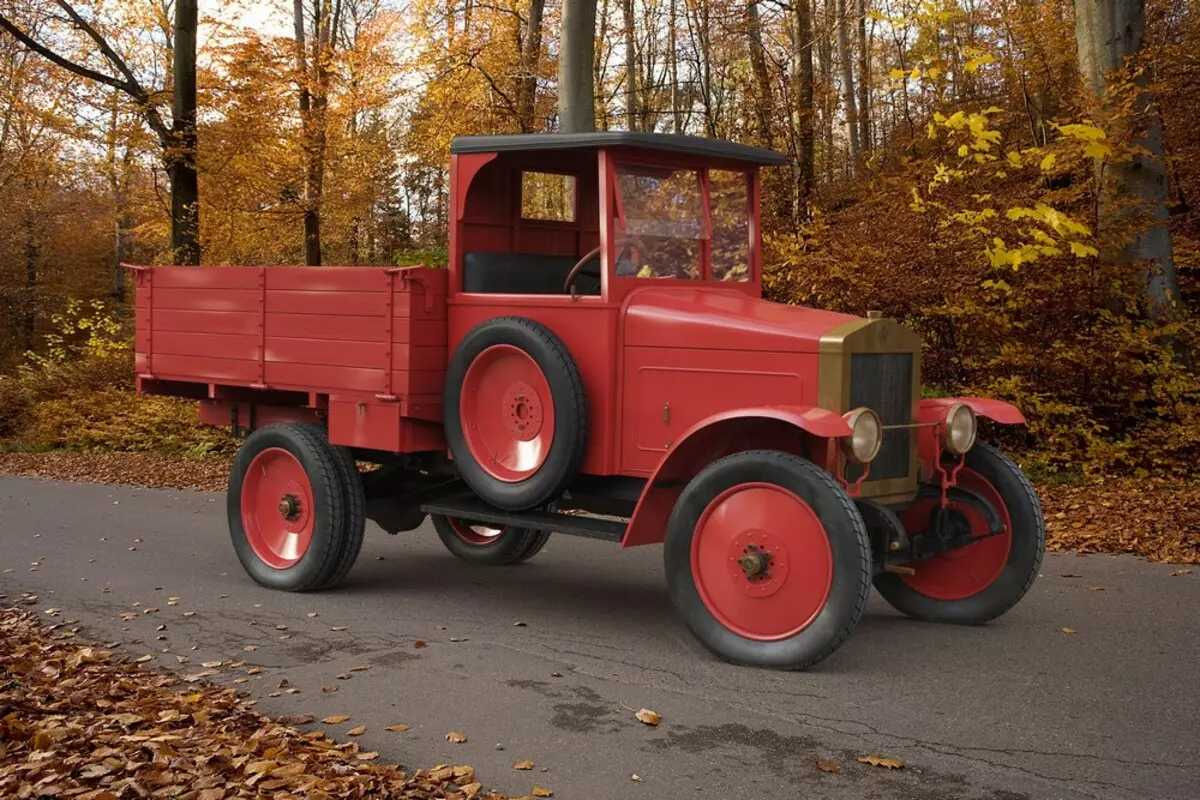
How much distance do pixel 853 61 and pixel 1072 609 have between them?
20905 millimetres

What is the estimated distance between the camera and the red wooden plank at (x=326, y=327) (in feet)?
24.0

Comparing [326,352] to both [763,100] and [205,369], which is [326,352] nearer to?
[205,369]

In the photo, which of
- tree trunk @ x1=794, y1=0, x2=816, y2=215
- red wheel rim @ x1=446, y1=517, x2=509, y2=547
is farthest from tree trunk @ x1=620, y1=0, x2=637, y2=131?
red wheel rim @ x1=446, y1=517, x2=509, y2=547

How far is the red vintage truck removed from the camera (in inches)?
230

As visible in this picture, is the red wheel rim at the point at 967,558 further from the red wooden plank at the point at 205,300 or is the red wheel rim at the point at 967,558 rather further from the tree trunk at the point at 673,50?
the tree trunk at the point at 673,50

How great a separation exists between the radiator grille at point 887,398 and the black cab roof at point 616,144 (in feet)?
4.84

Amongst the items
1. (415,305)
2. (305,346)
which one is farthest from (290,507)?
(415,305)

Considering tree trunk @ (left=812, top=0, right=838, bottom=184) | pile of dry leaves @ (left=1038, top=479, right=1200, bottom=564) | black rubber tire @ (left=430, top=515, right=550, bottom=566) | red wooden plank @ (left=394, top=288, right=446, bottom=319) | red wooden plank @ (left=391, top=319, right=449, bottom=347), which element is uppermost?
tree trunk @ (left=812, top=0, right=838, bottom=184)

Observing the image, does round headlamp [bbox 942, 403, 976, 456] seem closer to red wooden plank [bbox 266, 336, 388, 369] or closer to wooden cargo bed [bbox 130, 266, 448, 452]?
wooden cargo bed [bbox 130, 266, 448, 452]

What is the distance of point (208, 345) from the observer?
8258 mm

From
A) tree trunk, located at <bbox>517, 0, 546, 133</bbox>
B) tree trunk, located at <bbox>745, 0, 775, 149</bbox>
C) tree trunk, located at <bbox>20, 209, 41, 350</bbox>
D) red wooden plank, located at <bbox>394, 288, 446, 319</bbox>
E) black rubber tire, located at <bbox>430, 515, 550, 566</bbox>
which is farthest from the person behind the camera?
tree trunk, located at <bbox>20, 209, 41, 350</bbox>

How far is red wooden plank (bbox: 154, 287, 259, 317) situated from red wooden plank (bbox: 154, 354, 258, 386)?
0.33 metres

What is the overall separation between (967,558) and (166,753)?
4128mm

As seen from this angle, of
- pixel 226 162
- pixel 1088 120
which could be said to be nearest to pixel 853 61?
pixel 226 162
